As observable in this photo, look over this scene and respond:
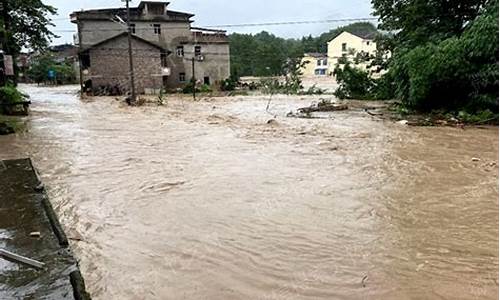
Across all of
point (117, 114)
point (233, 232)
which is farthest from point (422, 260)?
point (117, 114)

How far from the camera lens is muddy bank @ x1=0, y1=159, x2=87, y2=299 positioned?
3.39m

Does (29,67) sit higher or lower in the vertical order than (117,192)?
higher

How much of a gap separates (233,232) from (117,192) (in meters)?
2.71

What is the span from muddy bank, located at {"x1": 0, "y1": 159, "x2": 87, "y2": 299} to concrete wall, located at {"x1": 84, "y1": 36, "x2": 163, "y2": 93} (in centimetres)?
3010

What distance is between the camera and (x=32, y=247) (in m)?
4.23

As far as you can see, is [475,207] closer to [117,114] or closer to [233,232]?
[233,232]

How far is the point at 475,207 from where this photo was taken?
6.29 meters

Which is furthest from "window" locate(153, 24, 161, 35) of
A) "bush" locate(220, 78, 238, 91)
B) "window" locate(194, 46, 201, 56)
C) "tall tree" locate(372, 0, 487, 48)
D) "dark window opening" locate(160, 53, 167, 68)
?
"tall tree" locate(372, 0, 487, 48)

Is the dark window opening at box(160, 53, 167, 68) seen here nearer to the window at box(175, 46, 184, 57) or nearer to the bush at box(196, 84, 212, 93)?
the window at box(175, 46, 184, 57)

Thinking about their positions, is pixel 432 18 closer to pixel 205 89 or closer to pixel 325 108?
pixel 325 108

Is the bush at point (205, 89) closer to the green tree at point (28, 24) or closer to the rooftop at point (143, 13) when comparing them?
the rooftop at point (143, 13)

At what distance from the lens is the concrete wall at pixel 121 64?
116 feet

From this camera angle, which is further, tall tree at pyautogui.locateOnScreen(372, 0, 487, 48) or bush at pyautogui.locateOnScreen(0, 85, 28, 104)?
tall tree at pyautogui.locateOnScreen(372, 0, 487, 48)

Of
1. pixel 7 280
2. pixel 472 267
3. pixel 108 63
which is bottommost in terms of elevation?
pixel 472 267
